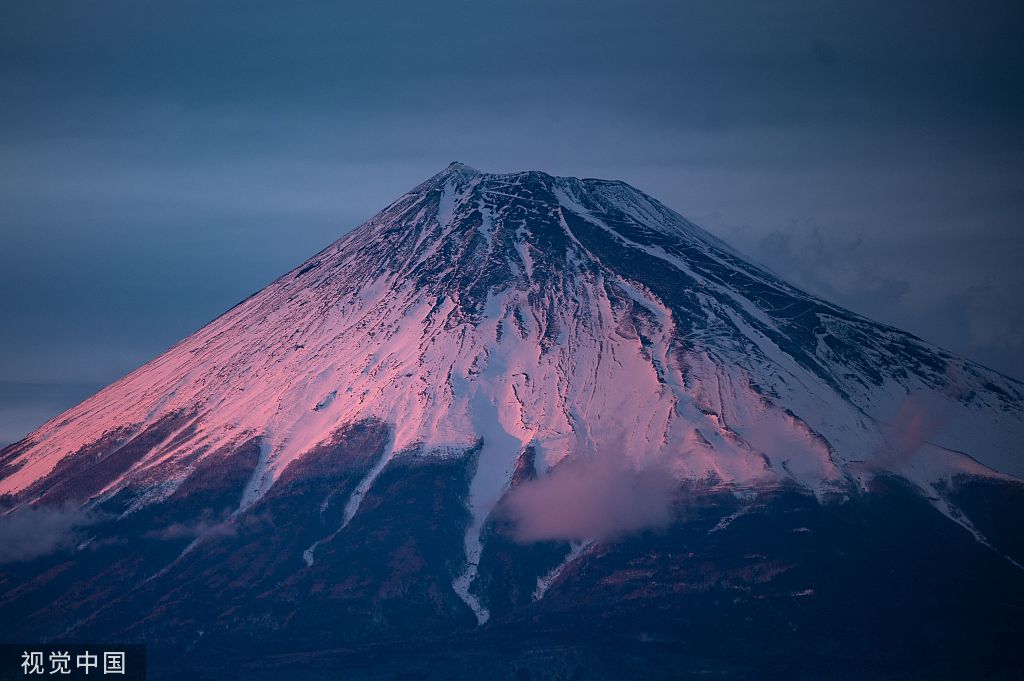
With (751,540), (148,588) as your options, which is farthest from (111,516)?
(751,540)

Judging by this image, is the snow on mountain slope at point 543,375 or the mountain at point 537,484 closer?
the mountain at point 537,484

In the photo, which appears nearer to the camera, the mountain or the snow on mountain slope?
the mountain

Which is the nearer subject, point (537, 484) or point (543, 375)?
point (537, 484)

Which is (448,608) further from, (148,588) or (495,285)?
(495,285)

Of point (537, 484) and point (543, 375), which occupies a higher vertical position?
point (543, 375)
